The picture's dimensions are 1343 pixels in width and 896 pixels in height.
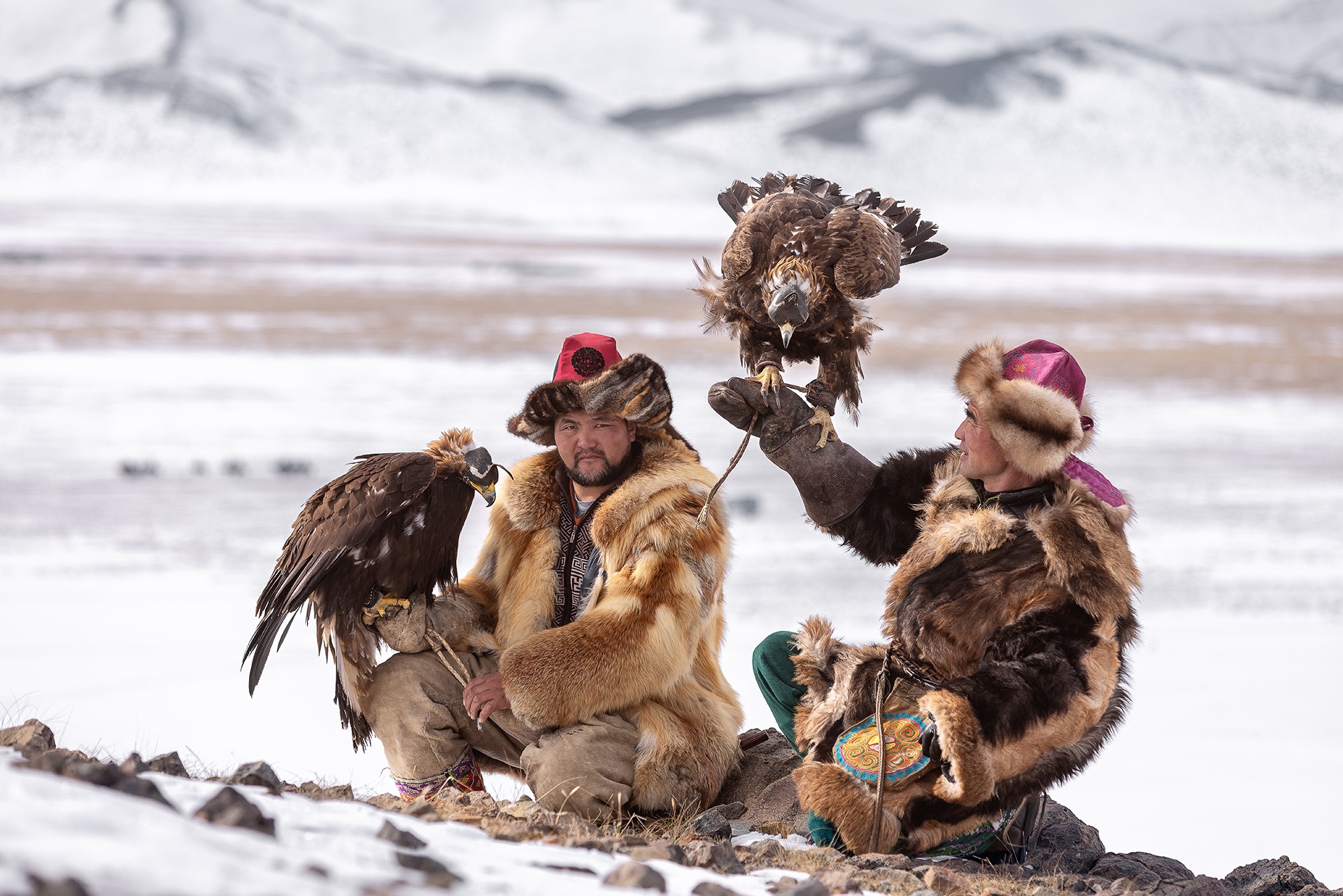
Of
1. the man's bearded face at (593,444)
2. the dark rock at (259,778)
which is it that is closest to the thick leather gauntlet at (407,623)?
the man's bearded face at (593,444)

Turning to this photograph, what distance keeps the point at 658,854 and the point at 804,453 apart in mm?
1055

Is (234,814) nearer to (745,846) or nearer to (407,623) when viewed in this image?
(407,623)

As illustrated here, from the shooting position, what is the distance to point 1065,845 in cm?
341

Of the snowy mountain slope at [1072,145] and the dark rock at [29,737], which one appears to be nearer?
the dark rock at [29,737]

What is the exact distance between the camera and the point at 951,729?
2770 millimetres

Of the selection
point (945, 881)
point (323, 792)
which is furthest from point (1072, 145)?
point (323, 792)

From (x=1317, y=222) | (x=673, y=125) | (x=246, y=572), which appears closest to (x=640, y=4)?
(x=673, y=125)

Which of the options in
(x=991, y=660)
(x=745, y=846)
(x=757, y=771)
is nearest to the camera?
(x=991, y=660)

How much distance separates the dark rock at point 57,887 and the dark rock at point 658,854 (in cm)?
107

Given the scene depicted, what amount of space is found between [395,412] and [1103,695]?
7481 millimetres

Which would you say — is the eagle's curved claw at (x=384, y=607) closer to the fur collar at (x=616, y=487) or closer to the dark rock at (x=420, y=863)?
the fur collar at (x=616, y=487)

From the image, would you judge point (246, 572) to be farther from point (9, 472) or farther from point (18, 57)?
point (18, 57)

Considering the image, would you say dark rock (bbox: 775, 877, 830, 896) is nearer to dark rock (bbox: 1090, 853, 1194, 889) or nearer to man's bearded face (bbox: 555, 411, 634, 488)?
dark rock (bbox: 1090, 853, 1194, 889)

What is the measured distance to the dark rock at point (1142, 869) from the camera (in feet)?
10.4
